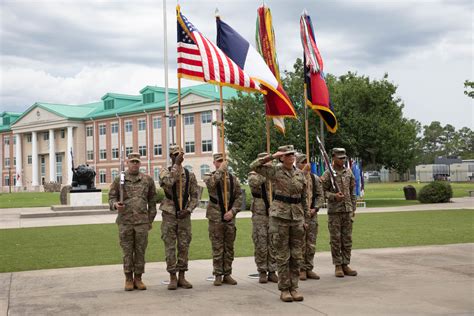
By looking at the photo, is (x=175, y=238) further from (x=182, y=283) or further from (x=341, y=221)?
(x=341, y=221)

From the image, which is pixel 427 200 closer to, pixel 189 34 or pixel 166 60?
pixel 166 60

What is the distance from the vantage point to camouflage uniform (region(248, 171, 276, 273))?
9.23 m

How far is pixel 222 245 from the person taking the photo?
9.09 meters

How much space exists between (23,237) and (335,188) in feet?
37.4

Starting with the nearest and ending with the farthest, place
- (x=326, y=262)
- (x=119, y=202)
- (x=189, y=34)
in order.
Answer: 1. (x=119, y=202)
2. (x=189, y=34)
3. (x=326, y=262)

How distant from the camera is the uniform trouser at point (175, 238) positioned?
888cm

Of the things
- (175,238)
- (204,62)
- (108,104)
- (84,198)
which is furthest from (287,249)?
(108,104)

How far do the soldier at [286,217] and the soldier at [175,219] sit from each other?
1.46m

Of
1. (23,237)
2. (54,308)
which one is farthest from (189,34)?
(23,237)

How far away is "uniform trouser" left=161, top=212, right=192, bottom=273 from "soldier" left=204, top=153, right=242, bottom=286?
424 mm

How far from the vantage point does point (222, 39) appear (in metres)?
10.3

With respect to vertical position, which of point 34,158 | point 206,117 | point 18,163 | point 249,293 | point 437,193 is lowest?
point 249,293

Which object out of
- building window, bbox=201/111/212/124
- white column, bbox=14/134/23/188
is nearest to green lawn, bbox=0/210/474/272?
building window, bbox=201/111/212/124

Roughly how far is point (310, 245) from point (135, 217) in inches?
114
